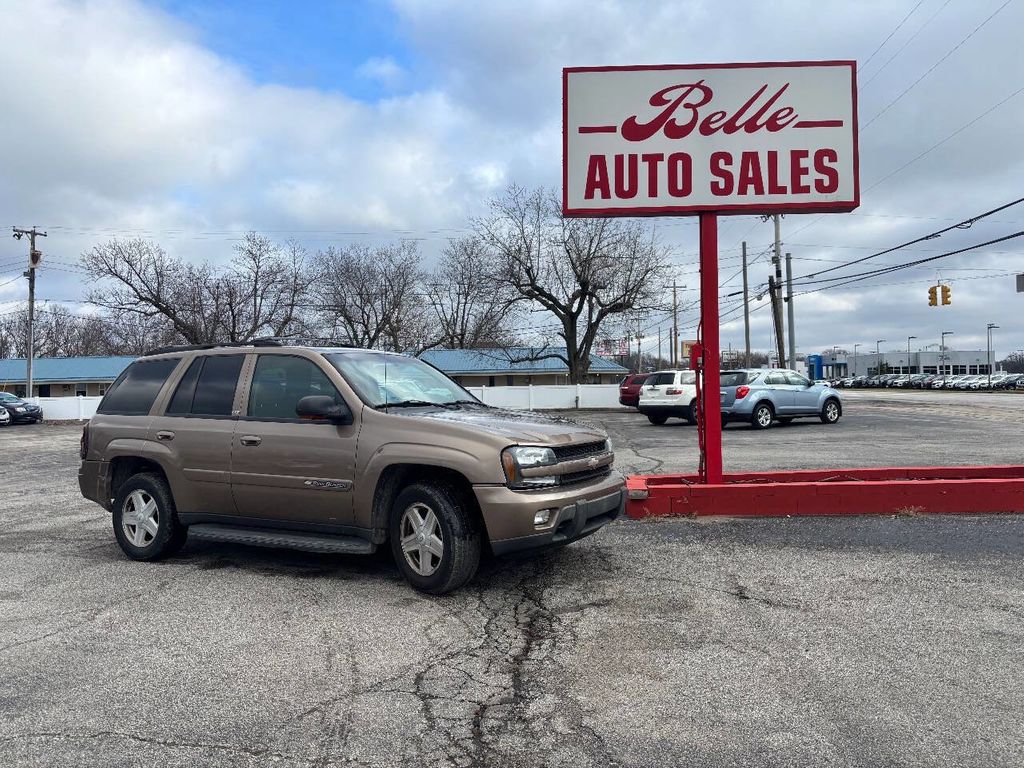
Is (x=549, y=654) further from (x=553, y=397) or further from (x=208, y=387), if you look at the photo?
(x=553, y=397)

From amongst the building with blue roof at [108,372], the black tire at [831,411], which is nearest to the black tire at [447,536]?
the black tire at [831,411]

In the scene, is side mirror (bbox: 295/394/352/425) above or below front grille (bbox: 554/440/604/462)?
above

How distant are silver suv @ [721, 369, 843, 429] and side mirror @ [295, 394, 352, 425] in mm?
16191

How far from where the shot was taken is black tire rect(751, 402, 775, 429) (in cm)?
2075

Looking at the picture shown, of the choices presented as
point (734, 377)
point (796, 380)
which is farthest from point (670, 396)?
point (796, 380)

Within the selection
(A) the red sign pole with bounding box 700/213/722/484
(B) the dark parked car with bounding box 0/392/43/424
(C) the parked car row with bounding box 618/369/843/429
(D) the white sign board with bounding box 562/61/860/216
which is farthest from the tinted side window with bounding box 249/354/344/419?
(B) the dark parked car with bounding box 0/392/43/424

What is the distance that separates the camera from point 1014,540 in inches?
252

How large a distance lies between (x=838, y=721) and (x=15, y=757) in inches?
134

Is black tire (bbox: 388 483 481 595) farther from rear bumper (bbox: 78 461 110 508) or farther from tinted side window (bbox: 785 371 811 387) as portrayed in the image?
tinted side window (bbox: 785 371 811 387)

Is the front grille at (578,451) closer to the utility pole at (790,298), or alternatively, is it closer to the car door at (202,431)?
the car door at (202,431)

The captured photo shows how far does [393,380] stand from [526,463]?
5.20 feet

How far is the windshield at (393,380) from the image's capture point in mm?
5777

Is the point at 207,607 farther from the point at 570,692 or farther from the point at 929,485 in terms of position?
the point at 929,485

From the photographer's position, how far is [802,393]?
2178cm
